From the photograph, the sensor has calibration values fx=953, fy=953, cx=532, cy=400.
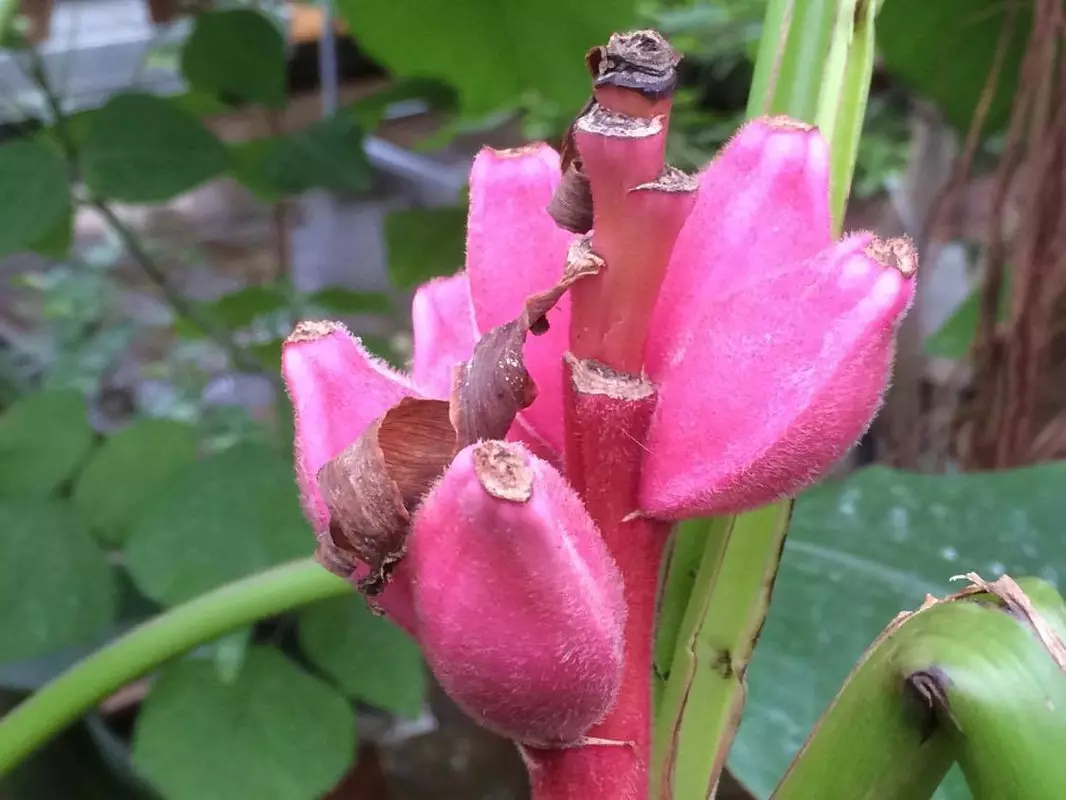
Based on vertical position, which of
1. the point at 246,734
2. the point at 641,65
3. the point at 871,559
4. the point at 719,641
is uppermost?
the point at 641,65

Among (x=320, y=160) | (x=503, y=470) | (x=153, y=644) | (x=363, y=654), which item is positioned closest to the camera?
(x=503, y=470)

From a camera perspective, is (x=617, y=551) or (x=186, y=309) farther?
(x=186, y=309)

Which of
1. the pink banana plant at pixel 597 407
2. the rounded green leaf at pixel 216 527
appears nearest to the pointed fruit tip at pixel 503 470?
the pink banana plant at pixel 597 407

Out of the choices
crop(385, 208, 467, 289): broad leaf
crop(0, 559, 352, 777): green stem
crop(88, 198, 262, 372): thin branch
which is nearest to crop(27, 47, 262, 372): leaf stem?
crop(88, 198, 262, 372): thin branch

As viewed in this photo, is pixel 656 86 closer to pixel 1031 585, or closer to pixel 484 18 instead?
pixel 1031 585

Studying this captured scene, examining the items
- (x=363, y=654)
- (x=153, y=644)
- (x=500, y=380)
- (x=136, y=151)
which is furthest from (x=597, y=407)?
(x=136, y=151)

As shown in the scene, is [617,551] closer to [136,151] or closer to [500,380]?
[500,380]

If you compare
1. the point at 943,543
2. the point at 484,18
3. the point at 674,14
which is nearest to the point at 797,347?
the point at 943,543

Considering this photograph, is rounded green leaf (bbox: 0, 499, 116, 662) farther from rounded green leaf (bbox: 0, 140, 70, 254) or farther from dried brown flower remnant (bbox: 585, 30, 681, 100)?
dried brown flower remnant (bbox: 585, 30, 681, 100)
